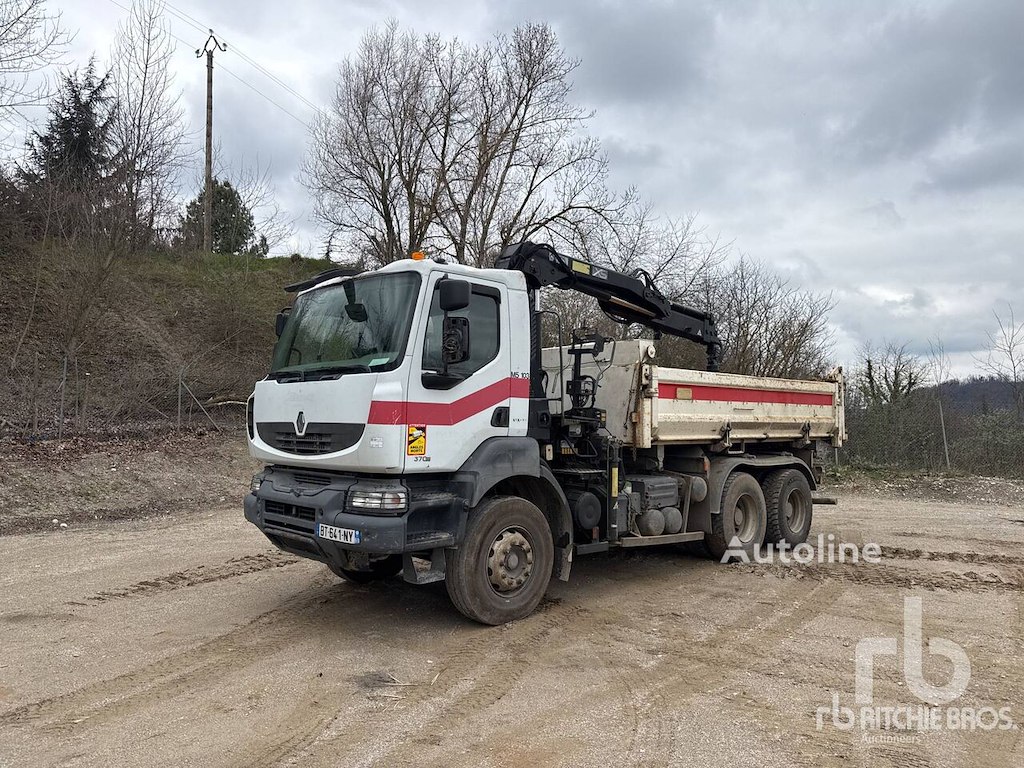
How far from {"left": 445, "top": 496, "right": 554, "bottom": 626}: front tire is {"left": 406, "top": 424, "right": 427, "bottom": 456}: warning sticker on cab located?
703 mm

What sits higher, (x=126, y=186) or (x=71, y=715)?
(x=126, y=186)

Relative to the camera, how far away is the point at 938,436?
1822 centimetres

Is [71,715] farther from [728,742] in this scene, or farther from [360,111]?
[360,111]

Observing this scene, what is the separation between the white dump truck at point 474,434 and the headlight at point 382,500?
1 cm

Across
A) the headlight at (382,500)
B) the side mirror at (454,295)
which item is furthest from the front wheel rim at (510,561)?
the side mirror at (454,295)

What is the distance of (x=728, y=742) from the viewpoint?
379 centimetres

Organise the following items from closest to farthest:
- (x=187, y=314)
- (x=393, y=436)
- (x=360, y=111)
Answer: (x=393, y=436) → (x=187, y=314) → (x=360, y=111)

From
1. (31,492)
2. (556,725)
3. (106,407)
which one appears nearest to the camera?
(556,725)

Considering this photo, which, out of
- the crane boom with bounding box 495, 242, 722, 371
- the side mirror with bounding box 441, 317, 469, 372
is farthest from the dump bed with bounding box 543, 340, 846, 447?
Answer: the side mirror with bounding box 441, 317, 469, 372

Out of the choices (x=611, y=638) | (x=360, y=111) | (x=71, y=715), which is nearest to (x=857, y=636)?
(x=611, y=638)

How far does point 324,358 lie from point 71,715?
2824mm

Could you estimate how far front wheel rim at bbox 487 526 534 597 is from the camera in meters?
5.68

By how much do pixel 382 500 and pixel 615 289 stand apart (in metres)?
3.92

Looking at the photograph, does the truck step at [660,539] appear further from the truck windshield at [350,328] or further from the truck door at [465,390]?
the truck windshield at [350,328]
